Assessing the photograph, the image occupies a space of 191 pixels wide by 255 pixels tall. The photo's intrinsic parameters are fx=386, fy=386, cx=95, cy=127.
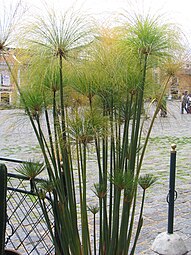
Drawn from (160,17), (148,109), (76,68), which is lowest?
(148,109)

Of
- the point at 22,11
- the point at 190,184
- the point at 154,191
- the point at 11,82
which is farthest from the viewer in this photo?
the point at 190,184

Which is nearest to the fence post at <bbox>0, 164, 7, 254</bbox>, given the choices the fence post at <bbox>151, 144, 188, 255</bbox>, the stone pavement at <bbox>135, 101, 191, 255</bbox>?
the stone pavement at <bbox>135, 101, 191, 255</bbox>

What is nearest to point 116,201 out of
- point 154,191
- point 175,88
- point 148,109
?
point 148,109

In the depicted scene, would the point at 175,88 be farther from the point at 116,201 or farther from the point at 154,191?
the point at 154,191

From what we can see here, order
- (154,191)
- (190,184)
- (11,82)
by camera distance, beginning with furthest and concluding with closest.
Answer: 1. (190,184)
2. (154,191)
3. (11,82)

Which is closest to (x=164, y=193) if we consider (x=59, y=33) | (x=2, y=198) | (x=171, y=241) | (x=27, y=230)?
(x=171, y=241)

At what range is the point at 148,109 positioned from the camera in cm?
133

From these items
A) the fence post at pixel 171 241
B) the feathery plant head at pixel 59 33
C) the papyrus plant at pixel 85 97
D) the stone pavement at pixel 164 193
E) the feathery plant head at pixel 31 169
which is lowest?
the stone pavement at pixel 164 193

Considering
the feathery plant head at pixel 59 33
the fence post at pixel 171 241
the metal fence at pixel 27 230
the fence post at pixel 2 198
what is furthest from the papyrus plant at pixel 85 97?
the fence post at pixel 171 241

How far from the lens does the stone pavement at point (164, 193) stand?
152 centimetres

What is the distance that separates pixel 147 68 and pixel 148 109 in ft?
0.49

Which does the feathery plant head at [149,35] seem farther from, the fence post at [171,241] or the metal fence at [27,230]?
the fence post at [171,241]

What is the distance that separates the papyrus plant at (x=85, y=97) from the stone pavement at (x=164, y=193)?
211mm

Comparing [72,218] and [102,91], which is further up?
[102,91]
